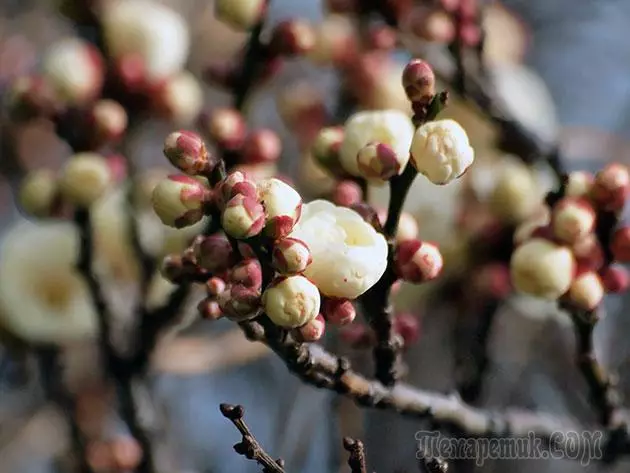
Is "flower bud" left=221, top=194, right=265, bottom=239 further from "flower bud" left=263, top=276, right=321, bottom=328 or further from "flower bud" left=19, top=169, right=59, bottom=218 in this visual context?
"flower bud" left=19, top=169, right=59, bottom=218

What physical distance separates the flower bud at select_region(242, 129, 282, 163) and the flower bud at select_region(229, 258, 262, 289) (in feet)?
1.02

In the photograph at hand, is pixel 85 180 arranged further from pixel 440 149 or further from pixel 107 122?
pixel 440 149

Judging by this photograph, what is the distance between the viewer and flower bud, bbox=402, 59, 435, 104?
0.56m

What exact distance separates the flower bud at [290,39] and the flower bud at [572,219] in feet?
0.98

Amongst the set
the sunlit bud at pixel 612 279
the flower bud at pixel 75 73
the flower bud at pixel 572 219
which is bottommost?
the flower bud at pixel 75 73

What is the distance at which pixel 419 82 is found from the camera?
1.83ft

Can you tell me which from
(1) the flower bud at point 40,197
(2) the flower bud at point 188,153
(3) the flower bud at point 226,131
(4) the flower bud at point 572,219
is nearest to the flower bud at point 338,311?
(2) the flower bud at point 188,153

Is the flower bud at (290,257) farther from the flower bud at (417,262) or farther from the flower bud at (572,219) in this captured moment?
the flower bud at (572,219)

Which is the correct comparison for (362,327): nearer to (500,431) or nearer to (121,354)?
(500,431)

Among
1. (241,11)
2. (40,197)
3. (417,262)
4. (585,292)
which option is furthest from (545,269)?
(40,197)

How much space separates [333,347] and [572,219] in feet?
1.78

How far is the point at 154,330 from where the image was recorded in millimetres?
947

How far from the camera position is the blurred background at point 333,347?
3.78 feet

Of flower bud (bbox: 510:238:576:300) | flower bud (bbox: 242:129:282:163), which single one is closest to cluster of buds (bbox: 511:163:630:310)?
flower bud (bbox: 510:238:576:300)
